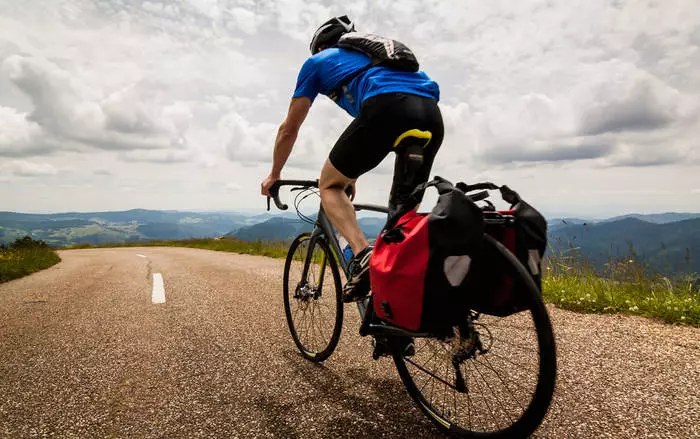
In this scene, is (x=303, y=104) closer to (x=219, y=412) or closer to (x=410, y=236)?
(x=410, y=236)

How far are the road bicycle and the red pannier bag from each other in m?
0.17

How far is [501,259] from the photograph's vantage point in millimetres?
1758

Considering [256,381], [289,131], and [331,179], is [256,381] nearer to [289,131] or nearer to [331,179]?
[331,179]

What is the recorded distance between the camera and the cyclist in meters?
2.35

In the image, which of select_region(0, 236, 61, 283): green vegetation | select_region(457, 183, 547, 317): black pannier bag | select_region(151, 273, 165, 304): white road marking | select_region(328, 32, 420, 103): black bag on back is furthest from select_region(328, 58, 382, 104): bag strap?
select_region(0, 236, 61, 283): green vegetation

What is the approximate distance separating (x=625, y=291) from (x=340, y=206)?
12.7 ft

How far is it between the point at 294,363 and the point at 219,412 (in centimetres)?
91

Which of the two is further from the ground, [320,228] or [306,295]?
[320,228]

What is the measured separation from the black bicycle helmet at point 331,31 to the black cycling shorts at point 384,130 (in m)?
0.88

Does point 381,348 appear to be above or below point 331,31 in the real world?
below

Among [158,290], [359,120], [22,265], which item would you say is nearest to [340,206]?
[359,120]

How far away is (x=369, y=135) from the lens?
2385mm

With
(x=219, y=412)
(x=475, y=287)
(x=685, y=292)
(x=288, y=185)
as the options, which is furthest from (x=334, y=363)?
(x=685, y=292)

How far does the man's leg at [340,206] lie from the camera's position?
2703mm
